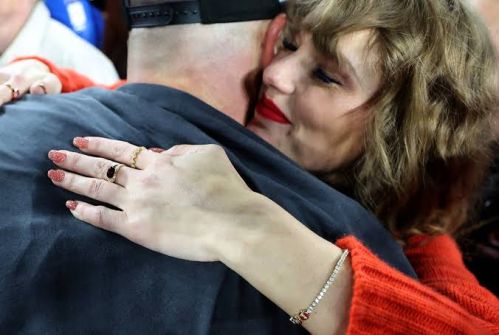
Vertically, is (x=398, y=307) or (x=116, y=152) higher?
(x=116, y=152)

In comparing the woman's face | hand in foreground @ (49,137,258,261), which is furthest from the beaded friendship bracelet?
the woman's face

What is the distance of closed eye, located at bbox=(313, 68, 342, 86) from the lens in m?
1.05

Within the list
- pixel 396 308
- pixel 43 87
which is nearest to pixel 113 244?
pixel 396 308

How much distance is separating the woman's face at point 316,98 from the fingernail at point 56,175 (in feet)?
1.57

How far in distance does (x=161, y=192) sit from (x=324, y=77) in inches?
17.8

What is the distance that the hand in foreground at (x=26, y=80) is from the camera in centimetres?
93

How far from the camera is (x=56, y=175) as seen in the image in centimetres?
72

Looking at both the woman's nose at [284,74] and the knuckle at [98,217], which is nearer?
the knuckle at [98,217]

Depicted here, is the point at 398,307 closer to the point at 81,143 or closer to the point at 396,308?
the point at 396,308

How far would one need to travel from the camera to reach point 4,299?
63cm

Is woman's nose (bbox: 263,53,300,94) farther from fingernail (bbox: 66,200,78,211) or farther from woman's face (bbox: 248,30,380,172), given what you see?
fingernail (bbox: 66,200,78,211)

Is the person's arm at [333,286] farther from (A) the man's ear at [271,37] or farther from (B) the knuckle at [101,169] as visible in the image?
(A) the man's ear at [271,37]

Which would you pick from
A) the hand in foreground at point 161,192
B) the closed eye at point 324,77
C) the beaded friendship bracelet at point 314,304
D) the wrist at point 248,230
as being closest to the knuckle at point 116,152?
the hand in foreground at point 161,192

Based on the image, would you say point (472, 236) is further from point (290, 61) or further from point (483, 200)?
point (290, 61)
